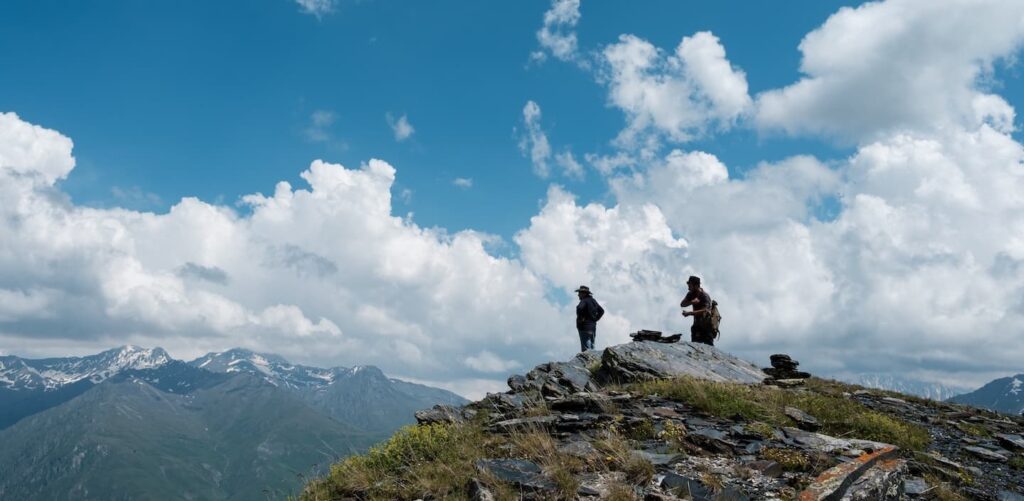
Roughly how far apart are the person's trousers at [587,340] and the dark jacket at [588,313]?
0.17m

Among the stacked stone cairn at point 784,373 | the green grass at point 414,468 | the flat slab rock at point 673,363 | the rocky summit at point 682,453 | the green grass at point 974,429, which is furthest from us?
the stacked stone cairn at point 784,373

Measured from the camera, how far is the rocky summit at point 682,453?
26.7ft

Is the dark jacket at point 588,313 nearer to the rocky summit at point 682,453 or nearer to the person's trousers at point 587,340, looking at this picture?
the person's trousers at point 587,340

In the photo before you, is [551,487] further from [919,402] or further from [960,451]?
[919,402]

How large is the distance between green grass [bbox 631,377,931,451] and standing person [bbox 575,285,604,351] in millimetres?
9878

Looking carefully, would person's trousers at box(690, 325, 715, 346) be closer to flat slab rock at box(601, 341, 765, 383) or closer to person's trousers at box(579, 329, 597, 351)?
flat slab rock at box(601, 341, 765, 383)

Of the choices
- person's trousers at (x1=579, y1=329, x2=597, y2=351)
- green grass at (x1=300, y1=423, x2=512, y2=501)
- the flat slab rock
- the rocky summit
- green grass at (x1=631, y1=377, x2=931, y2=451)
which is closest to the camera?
the rocky summit

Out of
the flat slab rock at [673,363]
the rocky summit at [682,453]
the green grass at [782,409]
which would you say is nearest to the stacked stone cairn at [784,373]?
the flat slab rock at [673,363]

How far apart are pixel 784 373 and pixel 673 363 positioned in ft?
23.9

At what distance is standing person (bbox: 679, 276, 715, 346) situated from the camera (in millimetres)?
23094

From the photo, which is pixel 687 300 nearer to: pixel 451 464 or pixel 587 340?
pixel 587 340

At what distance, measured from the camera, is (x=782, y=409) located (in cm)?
1280

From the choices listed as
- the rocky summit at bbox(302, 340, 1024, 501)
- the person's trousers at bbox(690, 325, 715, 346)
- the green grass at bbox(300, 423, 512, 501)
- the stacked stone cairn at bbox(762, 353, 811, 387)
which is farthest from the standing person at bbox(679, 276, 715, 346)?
the green grass at bbox(300, 423, 512, 501)

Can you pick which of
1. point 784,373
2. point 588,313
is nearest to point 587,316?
point 588,313
